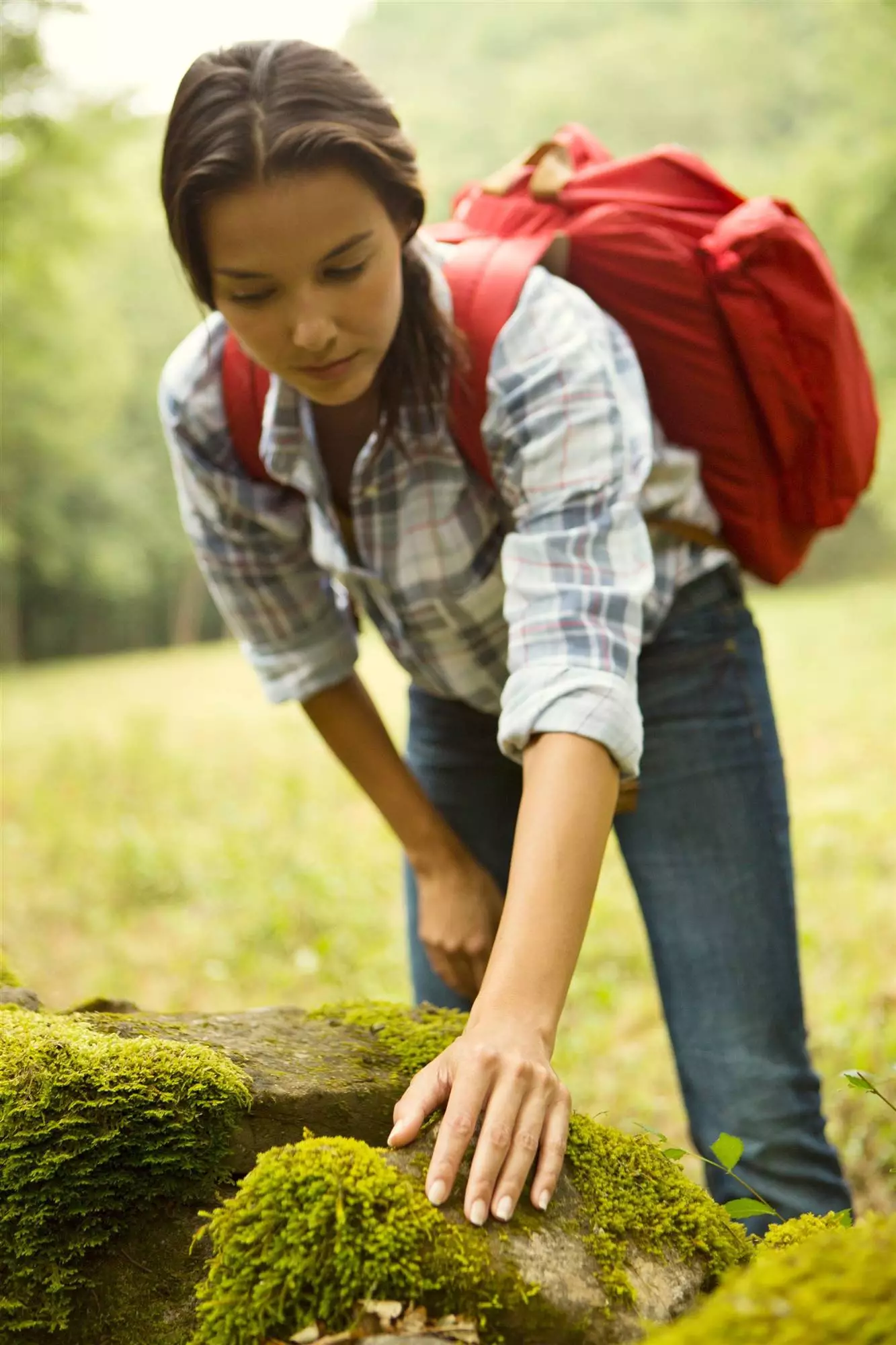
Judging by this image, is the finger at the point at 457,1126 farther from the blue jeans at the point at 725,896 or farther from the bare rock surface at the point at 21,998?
the blue jeans at the point at 725,896

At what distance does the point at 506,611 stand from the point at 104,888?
457 centimetres

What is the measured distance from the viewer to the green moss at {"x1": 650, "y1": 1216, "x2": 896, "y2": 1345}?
2.52 feet

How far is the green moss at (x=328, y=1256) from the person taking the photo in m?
1.12

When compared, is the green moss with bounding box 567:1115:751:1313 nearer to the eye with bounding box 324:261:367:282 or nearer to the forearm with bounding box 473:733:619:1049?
the forearm with bounding box 473:733:619:1049

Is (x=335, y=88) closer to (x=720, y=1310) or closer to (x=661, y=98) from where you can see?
(x=720, y=1310)

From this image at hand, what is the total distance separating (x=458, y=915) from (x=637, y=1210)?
36.2 inches

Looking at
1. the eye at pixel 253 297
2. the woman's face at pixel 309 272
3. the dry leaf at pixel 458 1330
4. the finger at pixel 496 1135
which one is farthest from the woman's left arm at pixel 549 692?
the eye at pixel 253 297

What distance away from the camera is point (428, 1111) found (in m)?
1.35

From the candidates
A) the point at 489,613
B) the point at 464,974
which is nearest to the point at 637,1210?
the point at 464,974

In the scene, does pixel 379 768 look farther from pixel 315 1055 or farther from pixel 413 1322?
pixel 413 1322

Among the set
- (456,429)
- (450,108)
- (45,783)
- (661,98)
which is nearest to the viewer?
(456,429)

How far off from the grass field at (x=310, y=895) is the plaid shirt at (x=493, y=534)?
47.2 inches

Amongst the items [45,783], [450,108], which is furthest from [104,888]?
[450,108]

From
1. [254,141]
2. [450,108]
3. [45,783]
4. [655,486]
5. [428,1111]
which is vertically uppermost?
[450,108]
